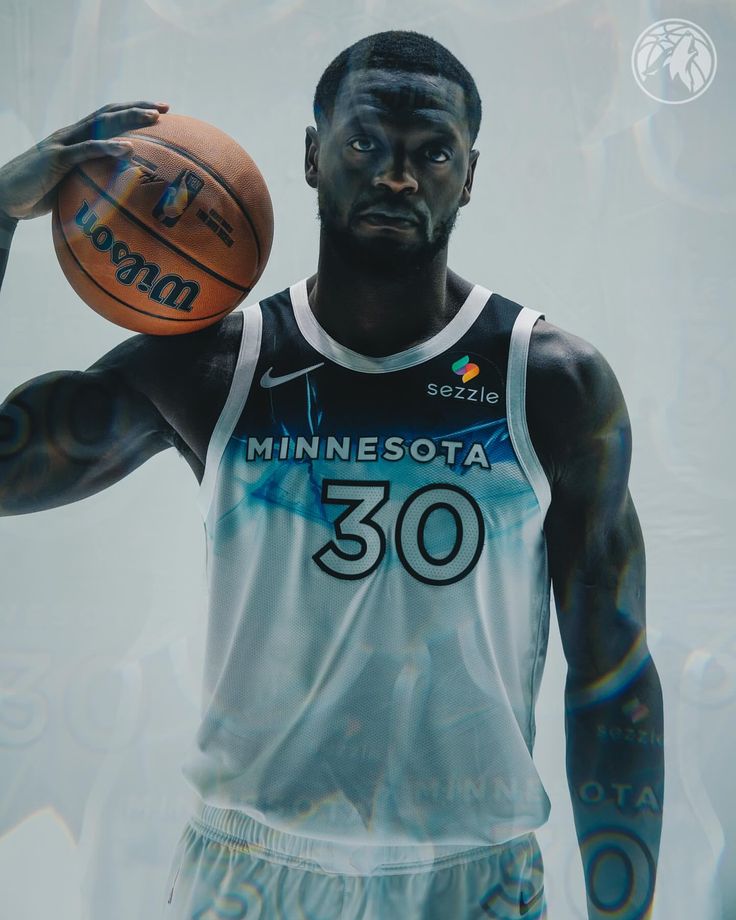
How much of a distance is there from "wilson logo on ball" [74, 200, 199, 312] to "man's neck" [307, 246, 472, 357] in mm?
195

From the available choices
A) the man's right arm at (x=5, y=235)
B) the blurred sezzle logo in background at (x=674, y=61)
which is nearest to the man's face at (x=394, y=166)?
the man's right arm at (x=5, y=235)

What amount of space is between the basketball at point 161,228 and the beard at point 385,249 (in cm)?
10

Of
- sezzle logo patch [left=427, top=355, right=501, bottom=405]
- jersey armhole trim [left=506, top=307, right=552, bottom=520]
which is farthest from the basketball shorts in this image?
sezzle logo patch [left=427, top=355, right=501, bottom=405]

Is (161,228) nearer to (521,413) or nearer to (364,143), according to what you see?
(364,143)

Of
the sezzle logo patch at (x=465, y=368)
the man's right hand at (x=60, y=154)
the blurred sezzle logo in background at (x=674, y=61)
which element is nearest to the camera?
the man's right hand at (x=60, y=154)

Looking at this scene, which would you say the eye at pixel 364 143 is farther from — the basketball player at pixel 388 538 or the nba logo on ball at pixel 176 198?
the nba logo on ball at pixel 176 198

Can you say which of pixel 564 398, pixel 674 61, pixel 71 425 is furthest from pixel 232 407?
pixel 674 61

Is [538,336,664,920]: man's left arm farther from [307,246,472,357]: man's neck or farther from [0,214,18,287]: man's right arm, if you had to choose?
[0,214,18,287]: man's right arm

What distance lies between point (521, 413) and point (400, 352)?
0.17 metres

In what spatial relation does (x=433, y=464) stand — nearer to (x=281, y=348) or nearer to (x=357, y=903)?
(x=281, y=348)

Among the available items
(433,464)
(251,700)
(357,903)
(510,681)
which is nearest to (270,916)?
(357,903)

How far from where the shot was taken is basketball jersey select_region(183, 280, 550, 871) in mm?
1004

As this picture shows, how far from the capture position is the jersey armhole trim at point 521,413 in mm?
1033

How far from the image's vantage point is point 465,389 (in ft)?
3.47
